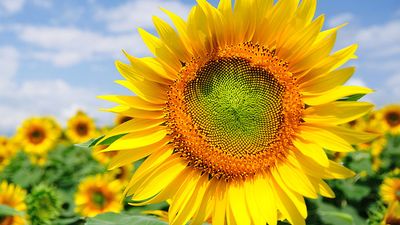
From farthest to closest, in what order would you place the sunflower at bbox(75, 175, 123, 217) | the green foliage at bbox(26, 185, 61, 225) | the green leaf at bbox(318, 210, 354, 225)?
1. the sunflower at bbox(75, 175, 123, 217)
2. the green foliage at bbox(26, 185, 61, 225)
3. the green leaf at bbox(318, 210, 354, 225)

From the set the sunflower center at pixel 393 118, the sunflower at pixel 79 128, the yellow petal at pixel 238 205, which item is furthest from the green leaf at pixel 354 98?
the sunflower at pixel 79 128

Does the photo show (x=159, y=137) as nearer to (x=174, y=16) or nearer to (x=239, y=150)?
(x=239, y=150)

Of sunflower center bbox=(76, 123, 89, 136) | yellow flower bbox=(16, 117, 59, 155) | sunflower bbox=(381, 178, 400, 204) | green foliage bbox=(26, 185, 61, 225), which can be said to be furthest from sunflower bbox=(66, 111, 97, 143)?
sunflower bbox=(381, 178, 400, 204)

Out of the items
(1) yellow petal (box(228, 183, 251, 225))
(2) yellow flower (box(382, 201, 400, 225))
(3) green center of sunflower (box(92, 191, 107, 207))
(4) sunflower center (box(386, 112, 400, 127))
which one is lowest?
(2) yellow flower (box(382, 201, 400, 225))

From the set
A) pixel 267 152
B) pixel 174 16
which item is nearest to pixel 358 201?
pixel 267 152

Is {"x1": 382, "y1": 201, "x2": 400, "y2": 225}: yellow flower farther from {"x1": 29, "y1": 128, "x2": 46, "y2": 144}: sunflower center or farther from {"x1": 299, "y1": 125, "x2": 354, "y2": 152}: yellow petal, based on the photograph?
{"x1": 29, "y1": 128, "x2": 46, "y2": 144}: sunflower center
